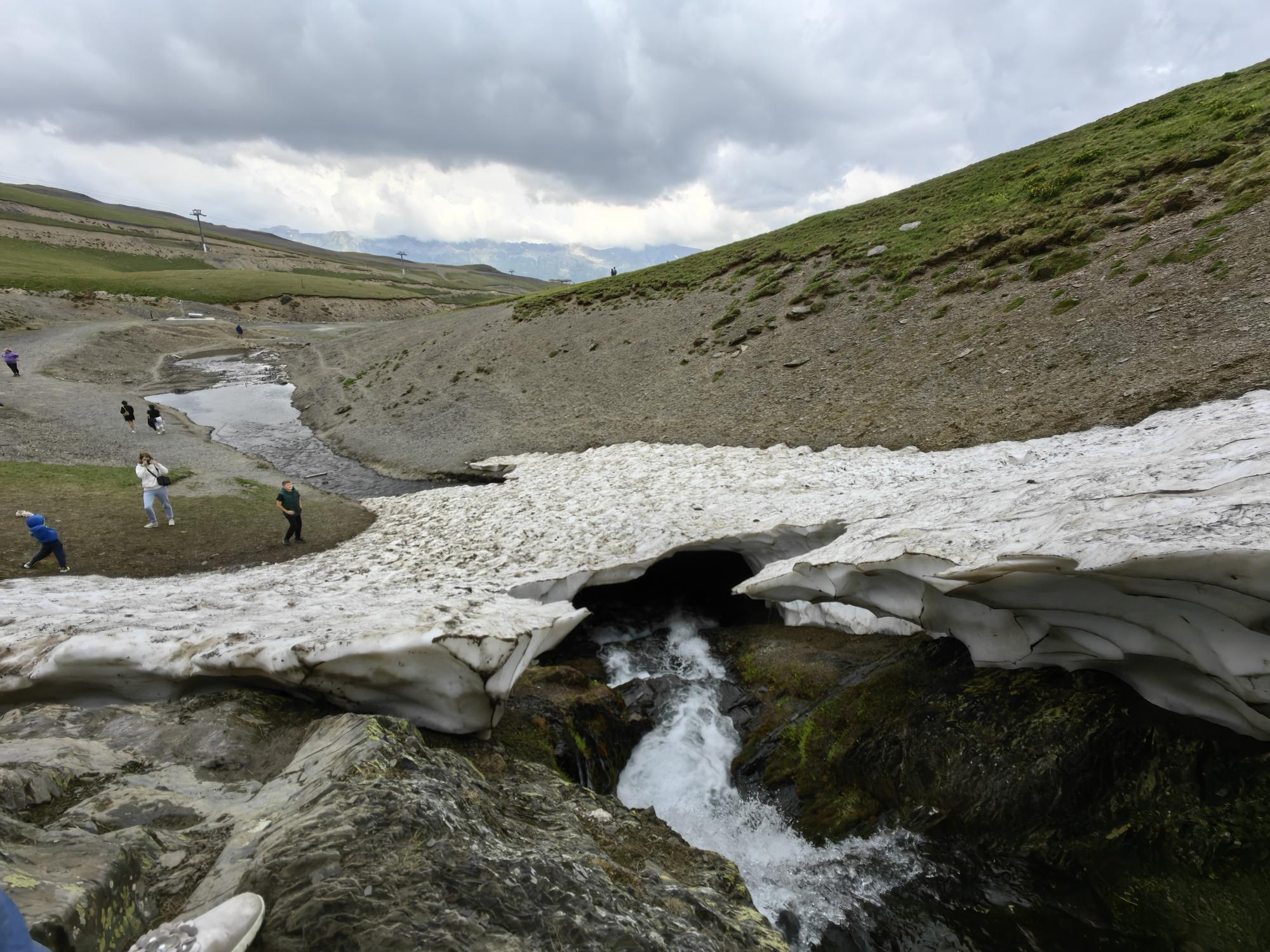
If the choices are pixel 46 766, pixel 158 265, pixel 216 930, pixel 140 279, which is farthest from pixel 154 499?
pixel 158 265

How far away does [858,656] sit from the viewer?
12977 mm

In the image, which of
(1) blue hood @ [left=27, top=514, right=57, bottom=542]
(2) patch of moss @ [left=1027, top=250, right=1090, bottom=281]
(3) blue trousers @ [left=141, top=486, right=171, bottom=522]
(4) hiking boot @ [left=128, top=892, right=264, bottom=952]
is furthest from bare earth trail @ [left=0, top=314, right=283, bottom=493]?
(2) patch of moss @ [left=1027, top=250, right=1090, bottom=281]

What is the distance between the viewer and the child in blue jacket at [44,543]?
51.4ft

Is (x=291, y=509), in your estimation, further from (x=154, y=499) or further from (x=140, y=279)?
(x=140, y=279)

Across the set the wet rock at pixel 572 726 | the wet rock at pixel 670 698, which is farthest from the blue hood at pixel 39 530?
A: the wet rock at pixel 670 698

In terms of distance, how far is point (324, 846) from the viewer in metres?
4.89

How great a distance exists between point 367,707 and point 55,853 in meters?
3.92

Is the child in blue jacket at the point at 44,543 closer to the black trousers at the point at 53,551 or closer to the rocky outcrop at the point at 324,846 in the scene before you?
the black trousers at the point at 53,551

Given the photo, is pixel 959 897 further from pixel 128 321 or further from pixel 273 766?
pixel 128 321

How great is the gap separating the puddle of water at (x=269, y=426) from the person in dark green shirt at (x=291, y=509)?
823 centimetres

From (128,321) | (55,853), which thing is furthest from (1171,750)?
(128,321)

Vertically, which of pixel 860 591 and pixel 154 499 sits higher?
pixel 860 591

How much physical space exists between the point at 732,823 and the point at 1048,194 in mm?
40736

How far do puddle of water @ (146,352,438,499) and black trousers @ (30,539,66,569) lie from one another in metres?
12.9
